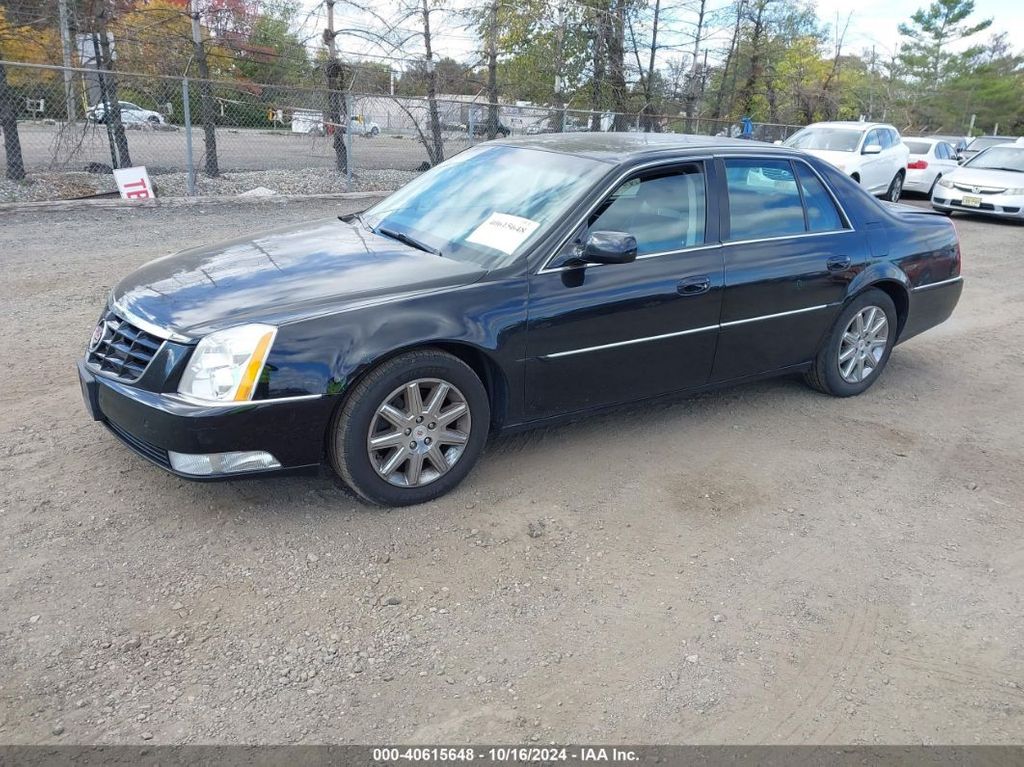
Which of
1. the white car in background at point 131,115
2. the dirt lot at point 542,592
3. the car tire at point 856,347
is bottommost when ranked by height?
the dirt lot at point 542,592

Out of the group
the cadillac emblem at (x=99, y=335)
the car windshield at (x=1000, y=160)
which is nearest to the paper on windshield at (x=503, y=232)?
the cadillac emblem at (x=99, y=335)

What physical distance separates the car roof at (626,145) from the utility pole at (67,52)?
9.57m

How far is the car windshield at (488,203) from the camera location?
4.12 m

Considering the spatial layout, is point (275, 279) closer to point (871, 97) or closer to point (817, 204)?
point (817, 204)

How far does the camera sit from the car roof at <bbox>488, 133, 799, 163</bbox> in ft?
14.7

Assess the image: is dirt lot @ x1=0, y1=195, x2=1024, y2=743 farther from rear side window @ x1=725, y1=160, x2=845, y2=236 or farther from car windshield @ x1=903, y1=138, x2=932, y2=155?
car windshield @ x1=903, y1=138, x2=932, y2=155

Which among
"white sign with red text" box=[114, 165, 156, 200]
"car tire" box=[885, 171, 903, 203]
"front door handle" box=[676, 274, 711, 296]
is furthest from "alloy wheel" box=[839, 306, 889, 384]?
"car tire" box=[885, 171, 903, 203]

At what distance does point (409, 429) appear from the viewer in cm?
370

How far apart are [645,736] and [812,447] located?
2690 millimetres

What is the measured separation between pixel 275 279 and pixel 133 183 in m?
9.23

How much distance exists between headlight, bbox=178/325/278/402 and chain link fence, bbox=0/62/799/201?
28.7 ft

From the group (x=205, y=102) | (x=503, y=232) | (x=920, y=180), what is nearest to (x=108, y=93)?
(x=205, y=102)

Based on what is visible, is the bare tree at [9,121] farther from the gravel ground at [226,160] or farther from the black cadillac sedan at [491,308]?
the black cadillac sedan at [491,308]

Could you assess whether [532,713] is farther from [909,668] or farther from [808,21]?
[808,21]
